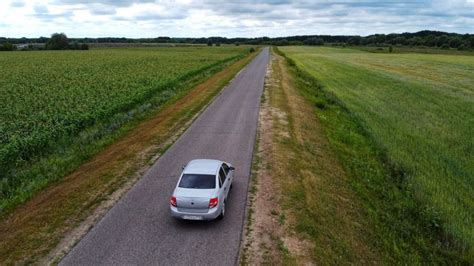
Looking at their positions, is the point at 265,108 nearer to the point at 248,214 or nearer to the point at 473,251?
the point at 248,214

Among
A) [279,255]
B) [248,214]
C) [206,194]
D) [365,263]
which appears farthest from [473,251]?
[206,194]

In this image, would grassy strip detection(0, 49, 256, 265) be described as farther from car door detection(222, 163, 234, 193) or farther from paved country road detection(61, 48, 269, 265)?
car door detection(222, 163, 234, 193)

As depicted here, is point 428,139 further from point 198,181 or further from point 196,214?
point 196,214

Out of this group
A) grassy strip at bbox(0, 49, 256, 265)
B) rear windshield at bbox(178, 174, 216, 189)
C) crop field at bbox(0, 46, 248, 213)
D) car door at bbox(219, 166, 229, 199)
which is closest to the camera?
grassy strip at bbox(0, 49, 256, 265)

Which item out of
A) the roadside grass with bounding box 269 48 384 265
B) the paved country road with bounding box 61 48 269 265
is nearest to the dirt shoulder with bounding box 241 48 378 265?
the roadside grass with bounding box 269 48 384 265

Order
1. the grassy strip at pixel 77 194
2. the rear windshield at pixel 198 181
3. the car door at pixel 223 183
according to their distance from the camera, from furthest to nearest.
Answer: the car door at pixel 223 183 < the rear windshield at pixel 198 181 < the grassy strip at pixel 77 194

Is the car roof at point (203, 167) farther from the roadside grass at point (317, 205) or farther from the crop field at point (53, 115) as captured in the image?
the crop field at point (53, 115)

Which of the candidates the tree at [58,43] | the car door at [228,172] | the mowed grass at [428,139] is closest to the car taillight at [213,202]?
the car door at [228,172]
